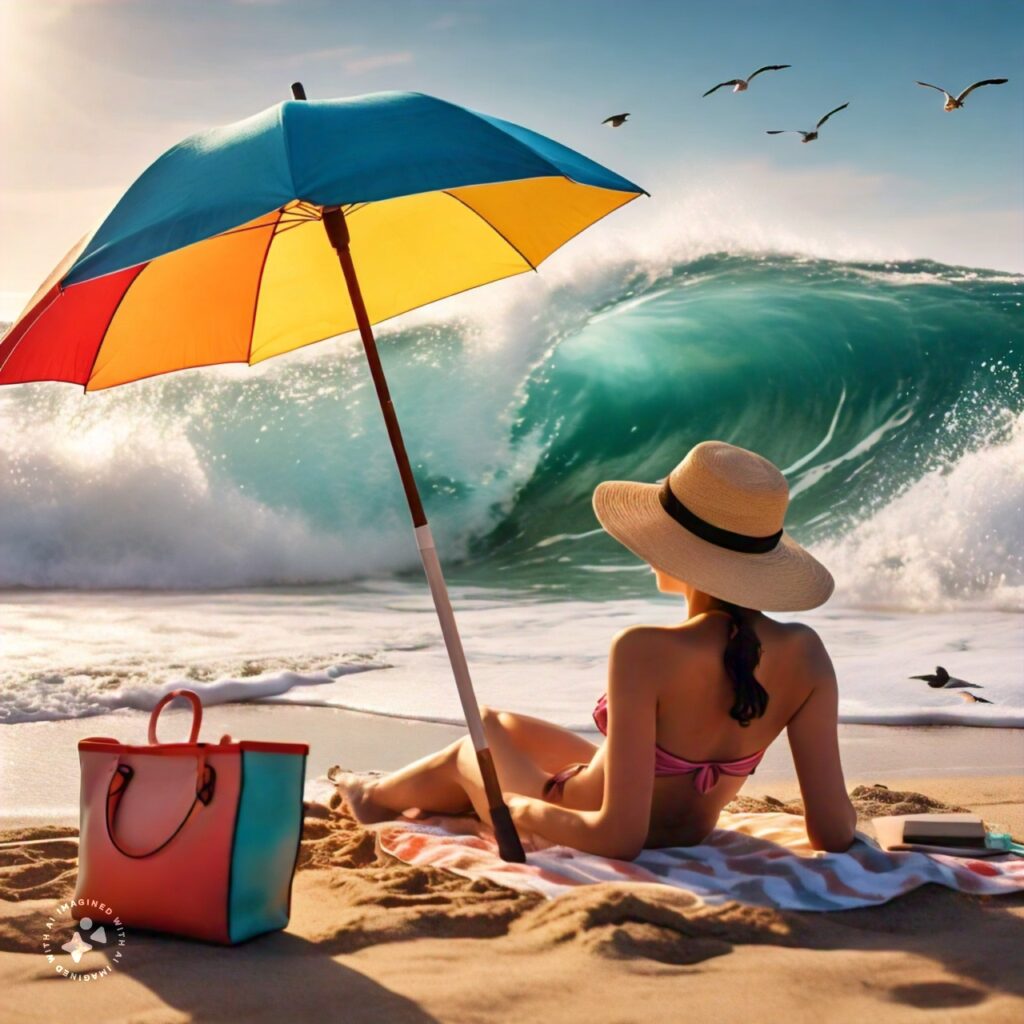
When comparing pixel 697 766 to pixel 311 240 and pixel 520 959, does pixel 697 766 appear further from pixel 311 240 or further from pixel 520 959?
pixel 311 240

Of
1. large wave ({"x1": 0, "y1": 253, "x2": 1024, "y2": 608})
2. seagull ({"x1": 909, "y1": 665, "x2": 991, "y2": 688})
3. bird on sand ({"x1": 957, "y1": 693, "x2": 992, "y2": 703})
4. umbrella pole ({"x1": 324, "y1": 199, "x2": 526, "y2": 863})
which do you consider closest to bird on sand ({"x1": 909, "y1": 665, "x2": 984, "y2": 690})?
seagull ({"x1": 909, "y1": 665, "x2": 991, "y2": 688})

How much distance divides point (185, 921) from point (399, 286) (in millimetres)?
1977

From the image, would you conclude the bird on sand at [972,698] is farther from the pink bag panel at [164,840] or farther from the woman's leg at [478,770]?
the pink bag panel at [164,840]

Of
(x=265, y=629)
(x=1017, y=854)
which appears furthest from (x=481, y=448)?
(x=1017, y=854)

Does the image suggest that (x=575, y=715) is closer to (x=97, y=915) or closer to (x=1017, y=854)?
(x=1017, y=854)

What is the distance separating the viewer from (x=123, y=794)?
262 cm

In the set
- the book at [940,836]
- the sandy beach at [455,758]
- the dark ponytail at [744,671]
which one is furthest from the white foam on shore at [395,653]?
the dark ponytail at [744,671]

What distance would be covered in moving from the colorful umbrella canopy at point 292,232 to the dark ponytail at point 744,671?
1.04 m

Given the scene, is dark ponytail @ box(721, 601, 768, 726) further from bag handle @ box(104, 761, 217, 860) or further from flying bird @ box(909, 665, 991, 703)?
flying bird @ box(909, 665, 991, 703)

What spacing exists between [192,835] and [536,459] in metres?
12.0

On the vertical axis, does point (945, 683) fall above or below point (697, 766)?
below

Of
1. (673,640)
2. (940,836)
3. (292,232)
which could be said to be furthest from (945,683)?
(292,232)

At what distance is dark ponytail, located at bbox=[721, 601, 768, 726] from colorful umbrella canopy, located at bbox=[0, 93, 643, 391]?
1.04 meters

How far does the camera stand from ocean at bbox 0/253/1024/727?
10078mm
